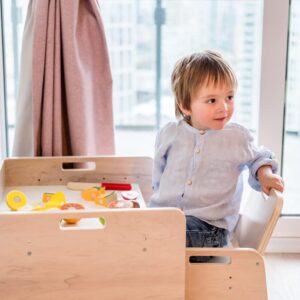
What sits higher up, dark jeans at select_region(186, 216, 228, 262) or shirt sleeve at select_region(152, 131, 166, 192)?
shirt sleeve at select_region(152, 131, 166, 192)

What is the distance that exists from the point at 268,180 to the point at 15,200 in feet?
2.25

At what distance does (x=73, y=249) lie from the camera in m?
1.26

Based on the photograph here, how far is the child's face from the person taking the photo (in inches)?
61.8

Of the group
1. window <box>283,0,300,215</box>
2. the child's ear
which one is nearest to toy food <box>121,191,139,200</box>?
the child's ear

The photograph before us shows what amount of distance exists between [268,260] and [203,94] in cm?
99

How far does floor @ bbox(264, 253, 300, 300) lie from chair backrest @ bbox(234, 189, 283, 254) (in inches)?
17.9

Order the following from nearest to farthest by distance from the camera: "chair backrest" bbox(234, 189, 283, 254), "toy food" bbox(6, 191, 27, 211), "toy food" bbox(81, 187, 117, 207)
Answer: "chair backrest" bbox(234, 189, 283, 254) < "toy food" bbox(6, 191, 27, 211) < "toy food" bbox(81, 187, 117, 207)

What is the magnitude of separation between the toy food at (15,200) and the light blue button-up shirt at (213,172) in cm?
39

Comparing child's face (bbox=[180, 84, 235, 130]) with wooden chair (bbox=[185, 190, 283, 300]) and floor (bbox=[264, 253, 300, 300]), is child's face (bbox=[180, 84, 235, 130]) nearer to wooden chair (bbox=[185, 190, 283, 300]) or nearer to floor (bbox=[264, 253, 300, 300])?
wooden chair (bbox=[185, 190, 283, 300])

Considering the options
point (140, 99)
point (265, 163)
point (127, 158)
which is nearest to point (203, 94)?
point (265, 163)

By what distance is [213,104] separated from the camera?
1.58 m

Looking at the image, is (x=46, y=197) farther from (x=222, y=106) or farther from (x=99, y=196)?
(x=222, y=106)

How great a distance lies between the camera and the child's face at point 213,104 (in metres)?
1.57

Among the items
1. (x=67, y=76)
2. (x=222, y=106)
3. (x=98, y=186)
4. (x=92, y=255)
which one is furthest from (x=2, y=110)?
(x=92, y=255)
